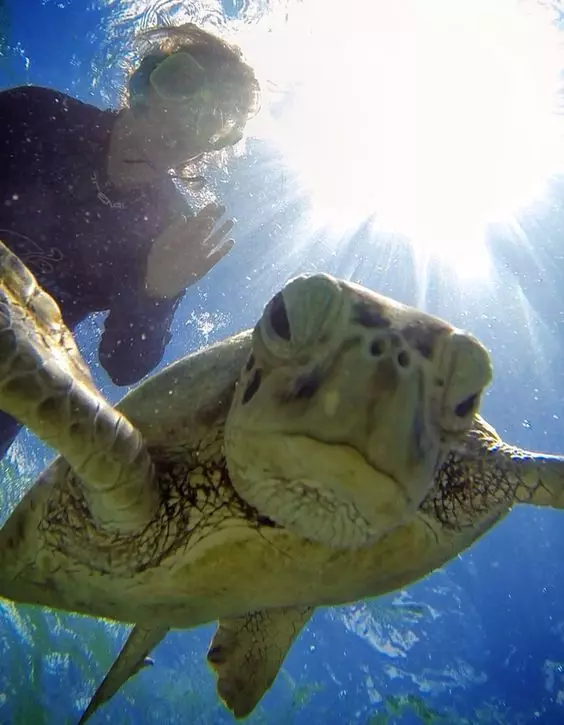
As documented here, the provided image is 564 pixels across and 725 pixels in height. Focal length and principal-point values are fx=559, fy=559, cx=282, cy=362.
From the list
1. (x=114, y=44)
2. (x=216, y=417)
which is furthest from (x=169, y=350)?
(x=216, y=417)

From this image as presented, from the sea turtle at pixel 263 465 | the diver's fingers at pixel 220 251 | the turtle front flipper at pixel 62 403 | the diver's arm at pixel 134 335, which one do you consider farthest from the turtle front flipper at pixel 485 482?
the diver's arm at pixel 134 335

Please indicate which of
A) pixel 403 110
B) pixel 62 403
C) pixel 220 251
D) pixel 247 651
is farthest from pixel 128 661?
pixel 403 110

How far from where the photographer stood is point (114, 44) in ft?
27.1

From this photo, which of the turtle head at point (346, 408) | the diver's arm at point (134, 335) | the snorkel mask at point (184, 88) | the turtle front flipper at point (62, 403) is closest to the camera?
the turtle head at point (346, 408)

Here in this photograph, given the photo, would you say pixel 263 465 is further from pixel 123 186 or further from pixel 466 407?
pixel 123 186

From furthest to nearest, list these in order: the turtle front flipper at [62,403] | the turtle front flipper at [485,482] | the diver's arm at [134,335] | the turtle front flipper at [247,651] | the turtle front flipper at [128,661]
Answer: the diver's arm at [134,335] → the turtle front flipper at [128,661] → the turtle front flipper at [247,651] → the turtle front flipper at [485,482] → the turtle front flipper at [62,403]

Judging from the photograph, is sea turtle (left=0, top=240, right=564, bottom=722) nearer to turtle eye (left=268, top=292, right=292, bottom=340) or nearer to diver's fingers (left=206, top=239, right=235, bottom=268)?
turtle eye (left=268, top=292, right=292, bottom=340)

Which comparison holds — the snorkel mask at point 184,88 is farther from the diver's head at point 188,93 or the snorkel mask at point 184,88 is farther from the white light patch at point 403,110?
the white light patch at point 403,110

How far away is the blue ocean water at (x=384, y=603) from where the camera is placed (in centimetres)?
1016

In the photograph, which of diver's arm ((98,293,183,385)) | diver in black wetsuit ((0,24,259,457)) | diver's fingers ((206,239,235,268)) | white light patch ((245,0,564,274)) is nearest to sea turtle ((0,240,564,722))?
diver's fingers ((206,239,235,268))

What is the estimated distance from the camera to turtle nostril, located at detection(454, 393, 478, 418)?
4.27ft

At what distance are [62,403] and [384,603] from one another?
39.1 ft

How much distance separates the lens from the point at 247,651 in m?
2.42

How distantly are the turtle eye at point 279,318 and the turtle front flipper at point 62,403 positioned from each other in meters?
0.46
